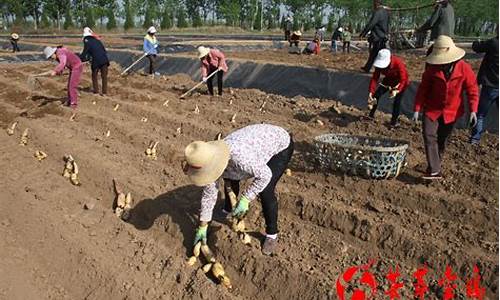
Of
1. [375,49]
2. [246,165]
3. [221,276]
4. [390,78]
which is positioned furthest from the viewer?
[375,49]

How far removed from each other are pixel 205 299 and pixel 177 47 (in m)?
15.4

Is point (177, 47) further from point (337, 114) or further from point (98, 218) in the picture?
point (98, 218)

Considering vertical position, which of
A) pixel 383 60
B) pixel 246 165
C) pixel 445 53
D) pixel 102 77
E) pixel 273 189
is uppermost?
pixel 445 53

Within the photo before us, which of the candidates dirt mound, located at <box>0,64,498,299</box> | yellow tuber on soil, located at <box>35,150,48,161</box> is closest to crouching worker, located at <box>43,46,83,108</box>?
dirt mound, located at <box>0,64,498,299</box>

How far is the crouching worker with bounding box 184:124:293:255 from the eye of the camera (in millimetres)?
2707

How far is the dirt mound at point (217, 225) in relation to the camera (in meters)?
3.19

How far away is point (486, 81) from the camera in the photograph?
5.03m

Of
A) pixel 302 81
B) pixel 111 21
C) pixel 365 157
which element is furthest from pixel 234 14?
pixel 365 157

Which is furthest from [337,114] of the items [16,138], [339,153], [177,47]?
[177,47]

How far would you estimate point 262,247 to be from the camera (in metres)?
3.40

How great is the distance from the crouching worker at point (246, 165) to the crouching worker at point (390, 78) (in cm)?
262

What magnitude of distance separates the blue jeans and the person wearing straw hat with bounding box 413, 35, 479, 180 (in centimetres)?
111

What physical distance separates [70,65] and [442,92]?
5803mm

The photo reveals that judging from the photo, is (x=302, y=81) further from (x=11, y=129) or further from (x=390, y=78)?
(x=11, y=129)
